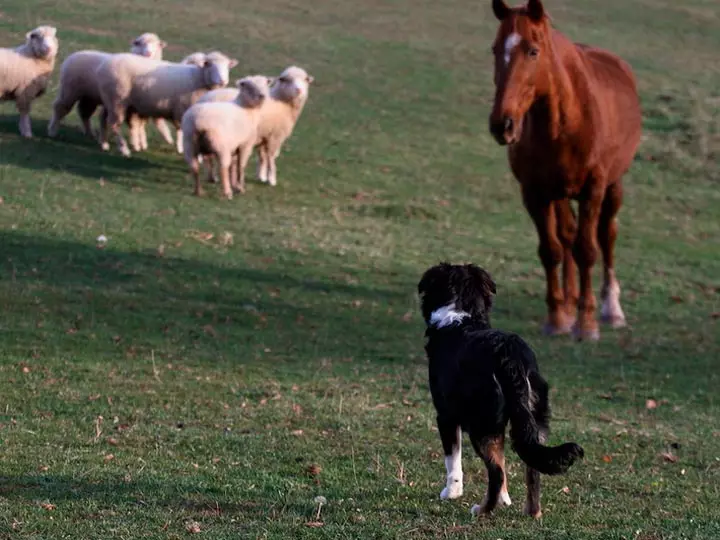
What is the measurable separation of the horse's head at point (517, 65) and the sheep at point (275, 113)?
875cm

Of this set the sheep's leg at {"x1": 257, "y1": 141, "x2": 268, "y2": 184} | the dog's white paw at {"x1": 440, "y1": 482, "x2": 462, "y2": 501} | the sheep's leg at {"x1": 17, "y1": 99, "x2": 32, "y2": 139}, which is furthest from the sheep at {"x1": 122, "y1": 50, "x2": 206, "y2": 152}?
the dog's white paw at {"x1": 440, "y1": 482, "x2": 462, "y2": 501}

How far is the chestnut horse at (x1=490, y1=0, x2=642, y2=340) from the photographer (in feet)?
36.0


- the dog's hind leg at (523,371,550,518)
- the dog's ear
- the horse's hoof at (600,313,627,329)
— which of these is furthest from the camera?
the horse's hoof at (600,313,627,329)

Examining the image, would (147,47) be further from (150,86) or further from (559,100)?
(559,100)

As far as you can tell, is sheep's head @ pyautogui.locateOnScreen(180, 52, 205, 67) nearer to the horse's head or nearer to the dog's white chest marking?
the horse's head

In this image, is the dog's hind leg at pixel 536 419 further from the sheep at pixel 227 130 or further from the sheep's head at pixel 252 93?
the sheep's head at pixel 252 93

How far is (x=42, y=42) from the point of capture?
64.8 ft

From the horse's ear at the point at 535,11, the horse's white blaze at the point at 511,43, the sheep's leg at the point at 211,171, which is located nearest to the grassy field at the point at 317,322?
the sheep's leg at the point at 211,171

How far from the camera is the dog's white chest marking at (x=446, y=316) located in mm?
5840

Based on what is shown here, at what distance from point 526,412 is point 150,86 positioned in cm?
1547

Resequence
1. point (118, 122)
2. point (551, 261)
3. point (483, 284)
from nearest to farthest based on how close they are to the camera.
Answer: point (483, 284)
point (551, 261)
point (118, 122)

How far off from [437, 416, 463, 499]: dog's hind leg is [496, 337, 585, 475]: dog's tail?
0.46 metres

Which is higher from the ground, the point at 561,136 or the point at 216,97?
the point at 561,136

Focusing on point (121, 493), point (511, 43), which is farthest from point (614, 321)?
point (121, 493)
